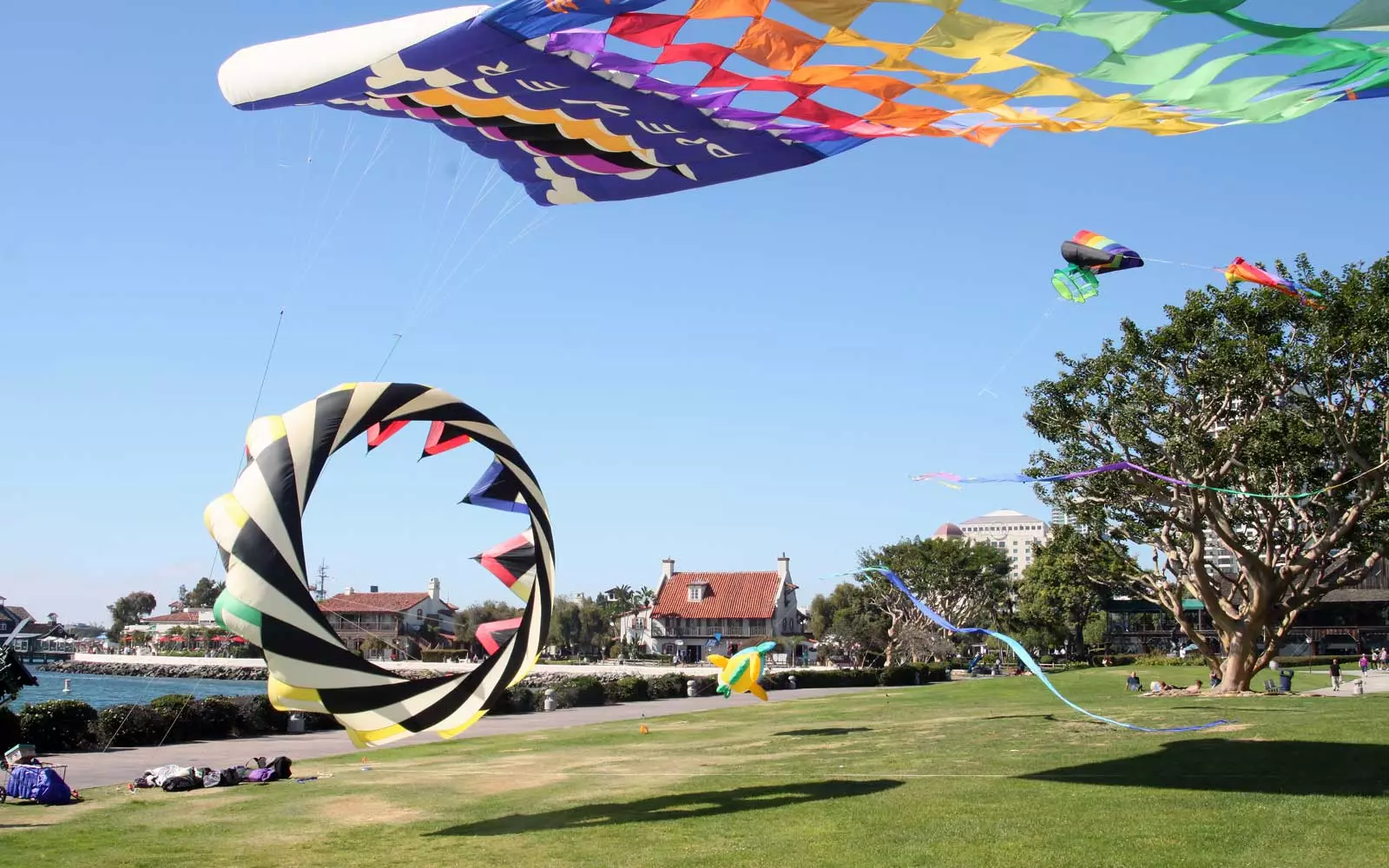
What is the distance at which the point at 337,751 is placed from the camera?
23.3m

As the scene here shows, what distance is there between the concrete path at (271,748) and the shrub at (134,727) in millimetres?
437

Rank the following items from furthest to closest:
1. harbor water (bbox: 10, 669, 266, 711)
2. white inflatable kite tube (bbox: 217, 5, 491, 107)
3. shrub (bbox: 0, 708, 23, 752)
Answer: harbor water (bbox: 10, 669, 266, 711)
shrub (bbox: 0, 708, 23, 752)
white inflatable kite tube (bbox: 217, 5, 491, 107)

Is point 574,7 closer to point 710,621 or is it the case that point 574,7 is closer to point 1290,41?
point 1290,41

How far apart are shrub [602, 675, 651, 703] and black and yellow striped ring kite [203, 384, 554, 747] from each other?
27.7 m

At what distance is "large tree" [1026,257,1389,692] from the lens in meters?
28.9

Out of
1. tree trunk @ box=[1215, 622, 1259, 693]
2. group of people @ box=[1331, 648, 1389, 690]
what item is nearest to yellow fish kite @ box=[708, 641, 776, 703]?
tree trunk @ box=[1215, 622, 1259, 693]

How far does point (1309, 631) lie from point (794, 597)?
4379 cm

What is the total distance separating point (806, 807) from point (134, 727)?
57.3ft

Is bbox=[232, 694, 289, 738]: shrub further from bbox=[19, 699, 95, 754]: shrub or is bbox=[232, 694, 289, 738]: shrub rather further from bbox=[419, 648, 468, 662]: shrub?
bbox=[419, 648, 468, 662]: shrub

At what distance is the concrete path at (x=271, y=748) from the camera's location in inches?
774

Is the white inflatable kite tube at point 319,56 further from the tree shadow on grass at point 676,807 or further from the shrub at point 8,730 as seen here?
the shrub at point 8,730

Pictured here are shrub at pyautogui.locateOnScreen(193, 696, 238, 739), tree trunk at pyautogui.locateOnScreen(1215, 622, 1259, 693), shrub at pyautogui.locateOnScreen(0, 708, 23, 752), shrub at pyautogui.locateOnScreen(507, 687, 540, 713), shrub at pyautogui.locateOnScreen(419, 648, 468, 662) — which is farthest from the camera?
shrub at pyautogui.locateOnScreen(419, 648, 468, 662)

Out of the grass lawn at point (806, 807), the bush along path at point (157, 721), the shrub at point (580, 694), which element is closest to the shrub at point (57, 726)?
the bush along path at point (157, 721)

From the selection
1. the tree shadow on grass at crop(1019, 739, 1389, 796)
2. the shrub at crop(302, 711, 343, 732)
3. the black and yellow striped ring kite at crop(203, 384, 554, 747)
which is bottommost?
the shrub at crop(302, 711, 343, 732)
